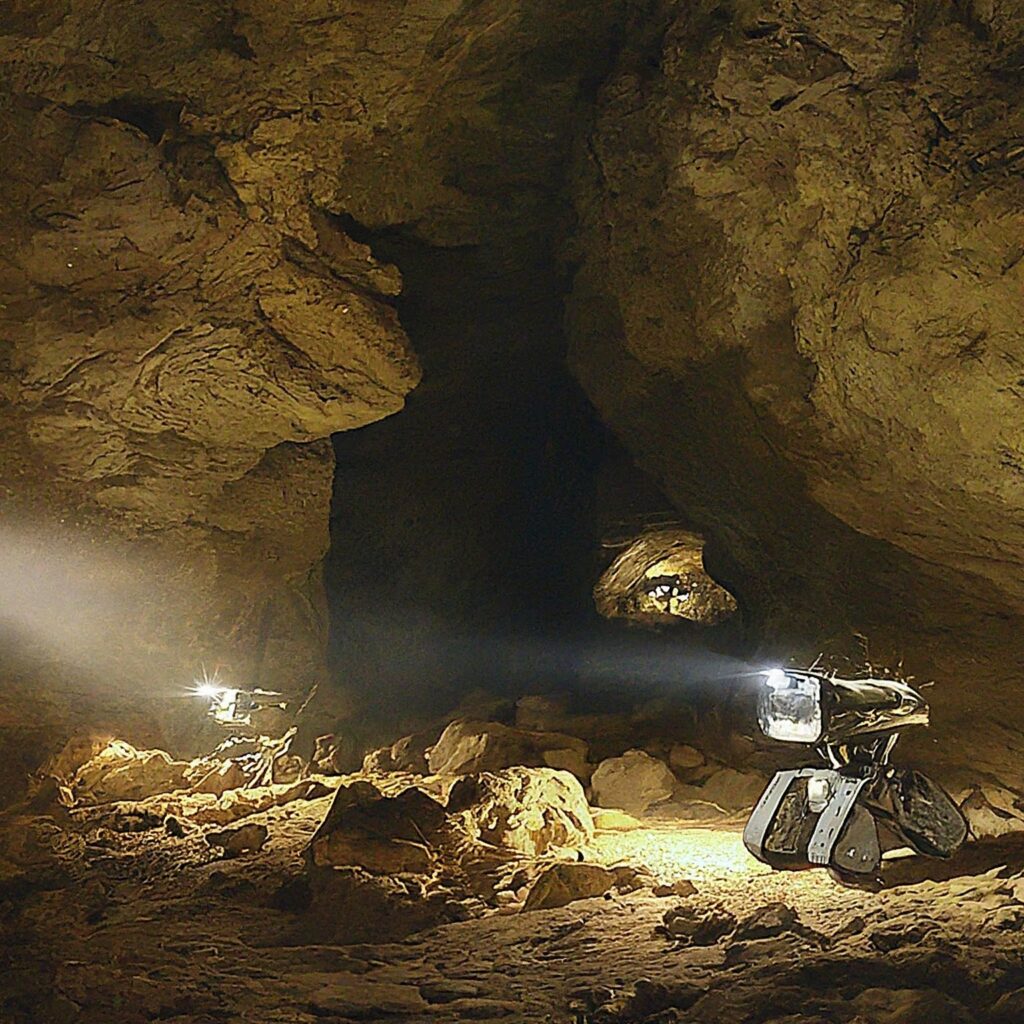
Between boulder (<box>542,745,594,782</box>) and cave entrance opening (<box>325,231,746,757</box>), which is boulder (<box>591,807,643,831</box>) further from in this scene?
cave entrance opening (<box>325,231,746,757</box>)

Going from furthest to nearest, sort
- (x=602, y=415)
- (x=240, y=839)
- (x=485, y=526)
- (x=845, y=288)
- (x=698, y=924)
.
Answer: (x=485, y=526), (x=602, y=415), (x=240, y=839), (x=845, y=288), (x=698, y=924)

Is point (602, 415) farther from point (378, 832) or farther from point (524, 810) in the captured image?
point (378, 832)

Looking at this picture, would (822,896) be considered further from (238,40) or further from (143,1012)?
(238,40)

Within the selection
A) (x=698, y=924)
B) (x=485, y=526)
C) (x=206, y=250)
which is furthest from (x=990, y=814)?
(x=485, y=526)

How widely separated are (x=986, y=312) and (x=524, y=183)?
3.90m

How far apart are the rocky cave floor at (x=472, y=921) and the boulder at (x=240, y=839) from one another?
2 centimetres

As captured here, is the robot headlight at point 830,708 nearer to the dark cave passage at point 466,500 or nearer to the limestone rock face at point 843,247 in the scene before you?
the limestone rock face at point 843,247

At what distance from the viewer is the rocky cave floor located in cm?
326

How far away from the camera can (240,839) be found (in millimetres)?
5723

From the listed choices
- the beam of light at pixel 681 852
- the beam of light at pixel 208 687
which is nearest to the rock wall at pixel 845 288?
the beam of light at pixel 681 852

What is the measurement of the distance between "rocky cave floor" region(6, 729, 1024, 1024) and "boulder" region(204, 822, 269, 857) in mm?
17

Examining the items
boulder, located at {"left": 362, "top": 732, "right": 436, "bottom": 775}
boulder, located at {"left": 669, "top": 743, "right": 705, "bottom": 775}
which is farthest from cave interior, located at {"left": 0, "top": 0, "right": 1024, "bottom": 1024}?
boulder, located at {"left": 669, "top": 743, "right": 705, "bottom": 775}

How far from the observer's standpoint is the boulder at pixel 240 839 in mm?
5652

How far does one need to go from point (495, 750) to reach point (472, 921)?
335 centimetres
